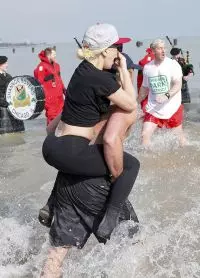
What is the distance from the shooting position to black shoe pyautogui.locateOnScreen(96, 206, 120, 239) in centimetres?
321

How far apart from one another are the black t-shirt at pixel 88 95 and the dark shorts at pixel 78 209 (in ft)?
1.27

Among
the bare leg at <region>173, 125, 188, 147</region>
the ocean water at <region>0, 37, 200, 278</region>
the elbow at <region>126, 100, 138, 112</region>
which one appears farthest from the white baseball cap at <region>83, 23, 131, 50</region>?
the bare leg at <region>173, 125, 188, 147</region>

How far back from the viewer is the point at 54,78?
9.57m

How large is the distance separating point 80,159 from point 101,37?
2.45 feet

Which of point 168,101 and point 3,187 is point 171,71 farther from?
point 3,187

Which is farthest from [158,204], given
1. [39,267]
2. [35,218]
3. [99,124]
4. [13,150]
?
[13,150]

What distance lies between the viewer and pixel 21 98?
31.4 feet

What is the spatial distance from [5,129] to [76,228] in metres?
6.93

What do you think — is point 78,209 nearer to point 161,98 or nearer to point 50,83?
point 161,98

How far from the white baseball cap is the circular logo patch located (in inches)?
241

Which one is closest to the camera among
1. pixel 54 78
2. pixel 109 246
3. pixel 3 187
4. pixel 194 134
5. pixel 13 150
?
pixel 109 246

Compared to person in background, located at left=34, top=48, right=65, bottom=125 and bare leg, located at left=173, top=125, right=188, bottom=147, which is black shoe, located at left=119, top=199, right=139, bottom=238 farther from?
person in background, located at left=34, top=48, right=65, bottom=125

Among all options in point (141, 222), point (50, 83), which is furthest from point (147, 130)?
point (50, 83)

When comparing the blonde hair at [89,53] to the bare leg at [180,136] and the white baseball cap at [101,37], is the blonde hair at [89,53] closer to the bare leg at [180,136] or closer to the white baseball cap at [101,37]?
the white baseball cap at [101,37]
